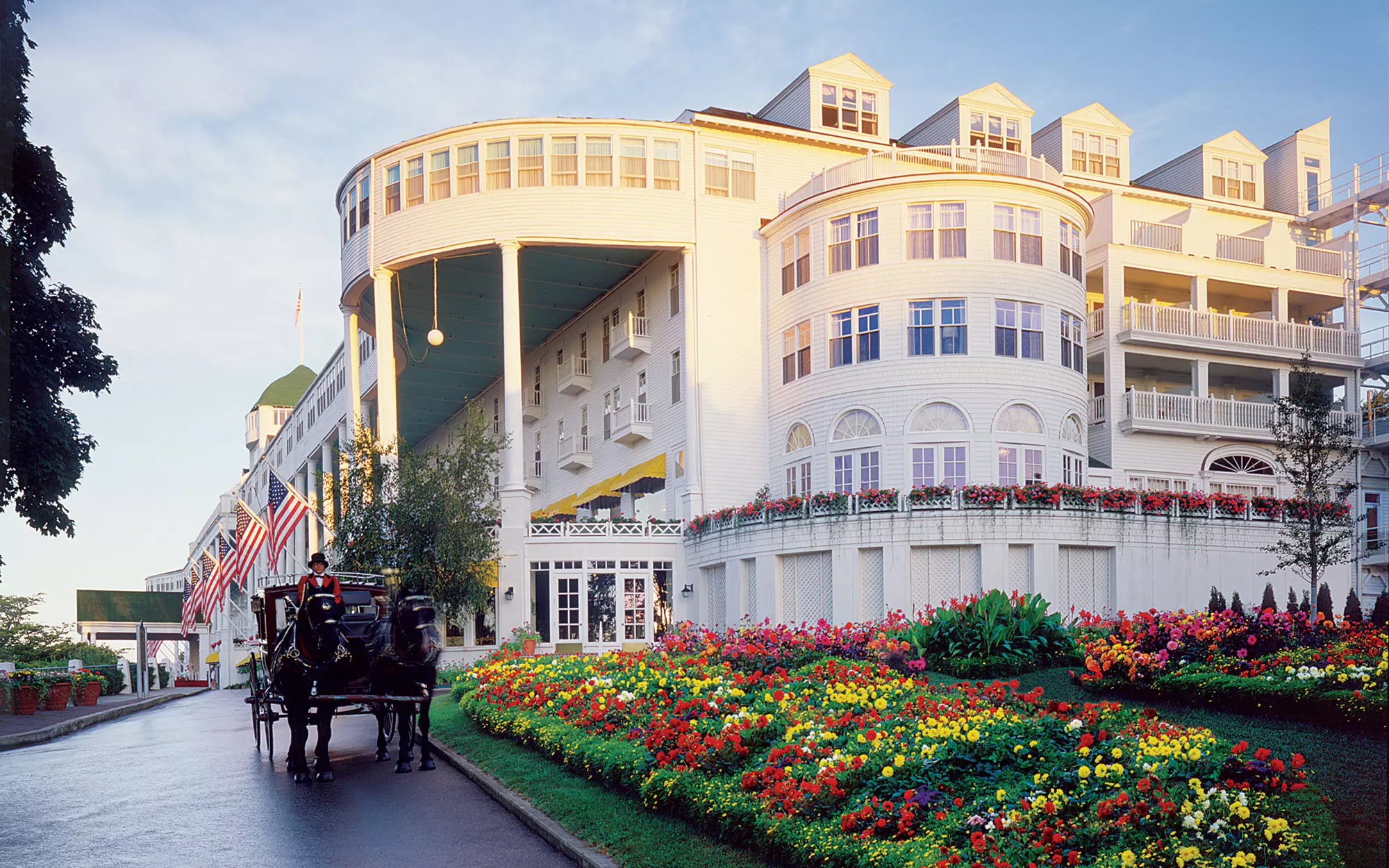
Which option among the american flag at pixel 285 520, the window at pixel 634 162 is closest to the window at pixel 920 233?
the window at pixel 634 162

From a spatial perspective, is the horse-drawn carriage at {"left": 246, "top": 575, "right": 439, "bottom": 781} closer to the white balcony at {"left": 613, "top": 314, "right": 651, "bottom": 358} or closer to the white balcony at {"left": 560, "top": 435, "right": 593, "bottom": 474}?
the white balcony at {"left": 613, "top": 314, "right": 651, "bottom": 358}

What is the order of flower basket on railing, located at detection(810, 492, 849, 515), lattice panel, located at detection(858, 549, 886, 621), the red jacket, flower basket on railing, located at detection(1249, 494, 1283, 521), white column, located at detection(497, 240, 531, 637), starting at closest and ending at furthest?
the red jacket < lattice panel, located at detection(858, 549, 886, 621) < flower basket on railing, located at detection(810, 492, 849, 515) < flower basket on railing, located at detection(1249, 494, 1283, 521) < white column, located at detection(497, 240, 531, 637)

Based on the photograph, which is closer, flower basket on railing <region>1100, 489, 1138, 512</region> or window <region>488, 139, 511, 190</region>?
flower basket on railing <region>1100, 489, 1138, 512</region>

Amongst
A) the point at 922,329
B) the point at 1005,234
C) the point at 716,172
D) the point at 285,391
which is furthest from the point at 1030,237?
the point at 285,391

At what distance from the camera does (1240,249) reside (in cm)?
4662

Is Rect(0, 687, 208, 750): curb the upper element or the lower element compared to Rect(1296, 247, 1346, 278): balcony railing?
lower

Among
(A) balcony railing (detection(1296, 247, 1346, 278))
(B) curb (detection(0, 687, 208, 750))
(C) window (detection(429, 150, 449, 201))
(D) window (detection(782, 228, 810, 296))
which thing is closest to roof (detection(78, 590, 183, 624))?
(C) window (detection(429, 150, 449, 201))

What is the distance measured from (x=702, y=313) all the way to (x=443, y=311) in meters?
14.4

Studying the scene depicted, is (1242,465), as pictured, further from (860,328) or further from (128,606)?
(128,606)

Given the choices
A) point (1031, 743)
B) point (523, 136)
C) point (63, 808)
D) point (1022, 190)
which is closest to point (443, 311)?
point (523, 136)

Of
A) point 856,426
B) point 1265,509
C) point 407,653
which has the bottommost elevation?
point 407,653

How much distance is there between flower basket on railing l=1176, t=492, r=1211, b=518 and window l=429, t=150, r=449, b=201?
83.3 ft

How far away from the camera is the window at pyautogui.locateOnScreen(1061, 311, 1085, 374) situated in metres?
38.5

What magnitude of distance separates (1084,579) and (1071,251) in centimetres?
1094
